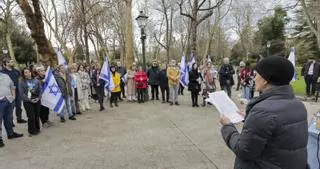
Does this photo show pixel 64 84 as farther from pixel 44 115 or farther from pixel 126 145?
pixel 126 145

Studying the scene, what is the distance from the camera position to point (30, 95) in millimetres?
7133

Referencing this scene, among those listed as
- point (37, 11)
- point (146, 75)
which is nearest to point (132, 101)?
point (146, 75)

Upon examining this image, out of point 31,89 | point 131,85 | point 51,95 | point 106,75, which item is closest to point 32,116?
point 31,89

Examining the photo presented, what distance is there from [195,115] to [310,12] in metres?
16.7

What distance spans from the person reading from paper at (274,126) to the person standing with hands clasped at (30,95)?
21.1 ft

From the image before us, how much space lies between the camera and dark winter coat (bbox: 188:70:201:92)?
1092 cm

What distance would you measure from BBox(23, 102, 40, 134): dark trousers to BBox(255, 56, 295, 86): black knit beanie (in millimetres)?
6704

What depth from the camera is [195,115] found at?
9406 millimetres

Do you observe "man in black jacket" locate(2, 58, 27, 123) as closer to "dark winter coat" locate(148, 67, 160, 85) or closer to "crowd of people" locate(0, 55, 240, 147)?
"crowd of people" locate(0, 55, 240, 147)

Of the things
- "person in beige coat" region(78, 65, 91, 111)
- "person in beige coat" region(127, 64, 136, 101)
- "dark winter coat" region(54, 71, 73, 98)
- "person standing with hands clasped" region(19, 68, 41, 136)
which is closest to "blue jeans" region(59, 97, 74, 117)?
"dark winter coat" region(54, 71, 73, 98)

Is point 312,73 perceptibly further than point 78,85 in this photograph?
Yes

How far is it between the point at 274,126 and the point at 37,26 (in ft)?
34.6

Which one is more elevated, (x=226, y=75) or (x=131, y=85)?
(x=226, y=75)

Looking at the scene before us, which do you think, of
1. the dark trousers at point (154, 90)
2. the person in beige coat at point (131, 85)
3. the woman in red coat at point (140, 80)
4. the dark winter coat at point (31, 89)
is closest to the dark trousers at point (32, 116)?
the dark winter coat at point (31, 89)
